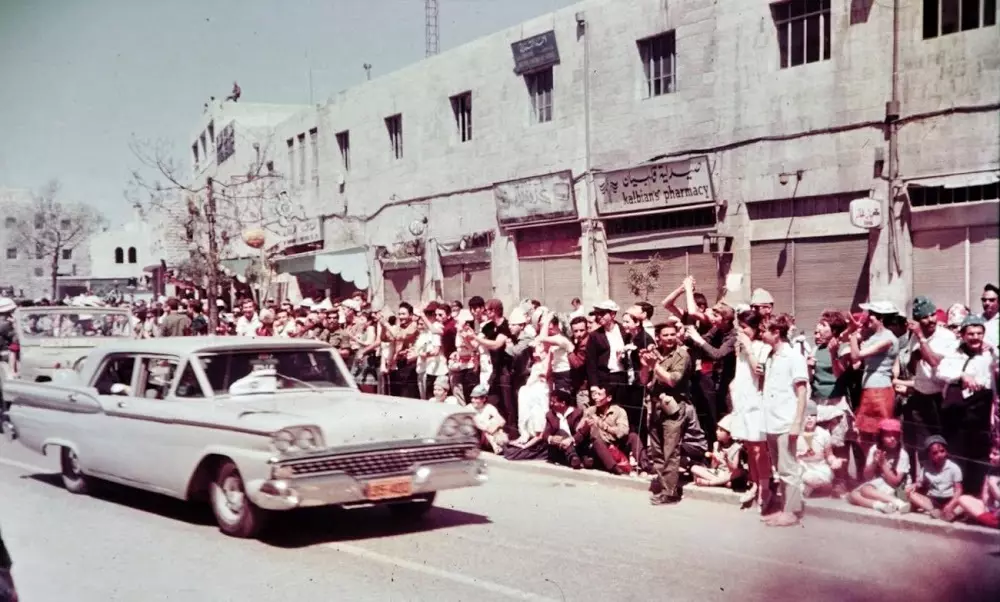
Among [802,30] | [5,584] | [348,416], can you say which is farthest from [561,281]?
[5,584]

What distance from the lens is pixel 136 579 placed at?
5.73 m

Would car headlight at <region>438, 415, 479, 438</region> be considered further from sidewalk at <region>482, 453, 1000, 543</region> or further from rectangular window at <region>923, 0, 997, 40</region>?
rectangular window at <region>923, 0, 997, 40</region>

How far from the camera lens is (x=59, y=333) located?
14.7m

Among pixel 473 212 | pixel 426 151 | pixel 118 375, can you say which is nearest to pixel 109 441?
pixel 118 375

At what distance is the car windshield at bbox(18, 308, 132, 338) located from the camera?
14.6m

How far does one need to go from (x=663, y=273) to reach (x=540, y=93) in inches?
183

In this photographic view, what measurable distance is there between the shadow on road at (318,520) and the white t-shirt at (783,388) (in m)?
2.35

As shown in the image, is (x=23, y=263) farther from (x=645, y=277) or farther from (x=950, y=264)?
(x=950, y=264)

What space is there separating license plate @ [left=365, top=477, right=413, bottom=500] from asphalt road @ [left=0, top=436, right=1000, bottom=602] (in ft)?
1.06

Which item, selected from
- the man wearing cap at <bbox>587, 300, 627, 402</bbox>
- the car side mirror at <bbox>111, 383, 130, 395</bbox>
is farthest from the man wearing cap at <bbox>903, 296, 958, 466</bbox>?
the car side mirror at <bbox>111, 383, 130, 395</bbox>

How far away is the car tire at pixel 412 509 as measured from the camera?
7.47 meters

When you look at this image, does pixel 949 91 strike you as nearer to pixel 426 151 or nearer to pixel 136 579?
pixel 136 579

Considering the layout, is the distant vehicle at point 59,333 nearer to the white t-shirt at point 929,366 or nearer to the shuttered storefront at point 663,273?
the shuttered storefront at point 663,273

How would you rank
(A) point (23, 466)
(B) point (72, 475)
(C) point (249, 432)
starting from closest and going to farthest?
(C) point (249, 432) < (B) point (72, 475) < (A) point (23, 466)
